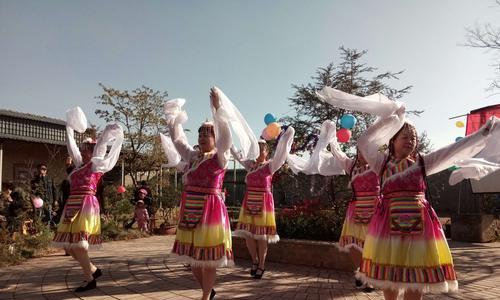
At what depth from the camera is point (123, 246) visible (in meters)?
9.27

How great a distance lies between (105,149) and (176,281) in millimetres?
1986

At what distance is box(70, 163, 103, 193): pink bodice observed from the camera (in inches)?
215

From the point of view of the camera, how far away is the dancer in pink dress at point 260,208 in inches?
236

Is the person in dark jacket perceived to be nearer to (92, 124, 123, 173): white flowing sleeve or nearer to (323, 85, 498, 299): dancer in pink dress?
(92, 124, 123, 173): white flowing sleeve

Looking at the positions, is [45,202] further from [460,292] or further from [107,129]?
[460,292]

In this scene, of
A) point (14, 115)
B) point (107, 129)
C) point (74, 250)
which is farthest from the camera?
point (14, 115)

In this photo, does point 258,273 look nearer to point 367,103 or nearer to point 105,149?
point 105,149

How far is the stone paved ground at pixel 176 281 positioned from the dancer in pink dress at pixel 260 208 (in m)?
0.37

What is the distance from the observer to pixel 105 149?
548cm

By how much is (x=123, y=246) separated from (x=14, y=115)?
8535 millimetres

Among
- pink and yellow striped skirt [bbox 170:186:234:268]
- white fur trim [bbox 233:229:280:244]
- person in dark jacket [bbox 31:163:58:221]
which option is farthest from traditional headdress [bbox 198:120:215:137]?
person in dark jacket [bbox 31:163:58:221]

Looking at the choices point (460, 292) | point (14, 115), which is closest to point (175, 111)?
point (460, 292)

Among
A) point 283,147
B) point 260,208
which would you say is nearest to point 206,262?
point 260,208

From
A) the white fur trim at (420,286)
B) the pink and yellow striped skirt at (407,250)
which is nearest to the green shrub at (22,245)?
the pink and yellow striped skirt at (407,250)
